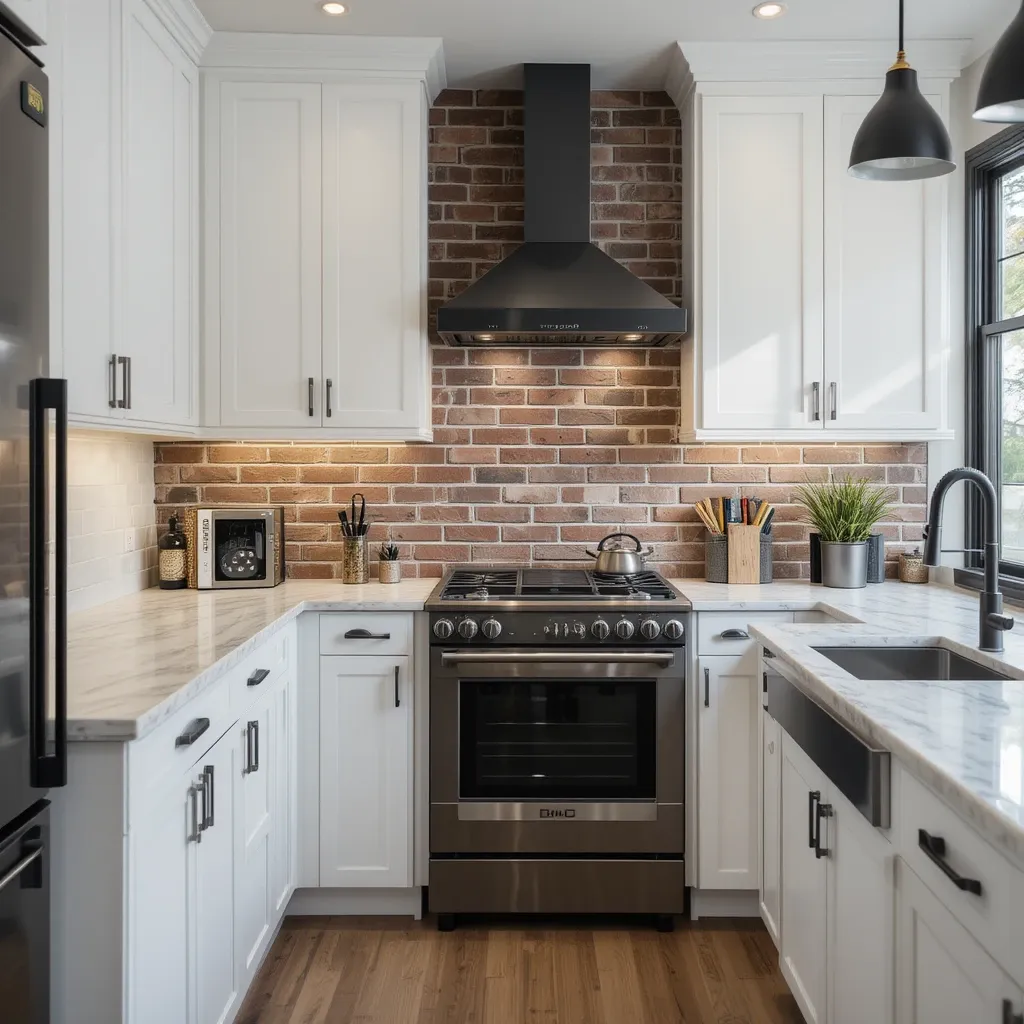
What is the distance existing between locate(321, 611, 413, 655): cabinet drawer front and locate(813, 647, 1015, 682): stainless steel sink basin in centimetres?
126

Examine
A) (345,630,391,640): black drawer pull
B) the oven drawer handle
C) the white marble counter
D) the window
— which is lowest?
the oven drawer handle

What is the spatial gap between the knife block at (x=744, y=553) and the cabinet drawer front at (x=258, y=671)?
1.52m

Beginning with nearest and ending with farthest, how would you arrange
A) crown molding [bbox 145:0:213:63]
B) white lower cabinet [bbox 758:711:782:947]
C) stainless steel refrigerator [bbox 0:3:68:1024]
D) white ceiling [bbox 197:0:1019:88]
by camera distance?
stainless steel refrigerator [bbox 0:3:68:1024] → white lower cabinet [bbox 758:711:782:947] → crown molding [bbox 145:0:213:63] → white ceiling [bbox 197:0:1019:88]

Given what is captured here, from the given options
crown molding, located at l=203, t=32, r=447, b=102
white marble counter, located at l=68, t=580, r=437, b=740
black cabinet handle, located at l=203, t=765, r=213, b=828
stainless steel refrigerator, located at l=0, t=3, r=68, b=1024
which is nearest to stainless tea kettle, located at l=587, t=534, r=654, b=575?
white marble counter, located at l=68, t=580, r=437, b=740

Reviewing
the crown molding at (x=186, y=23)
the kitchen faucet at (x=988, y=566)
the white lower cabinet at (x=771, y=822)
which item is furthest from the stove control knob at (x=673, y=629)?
the crown molding at (x=186, y=23)

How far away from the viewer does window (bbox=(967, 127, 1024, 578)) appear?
2.91 metres

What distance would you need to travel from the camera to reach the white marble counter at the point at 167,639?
1.54 meters

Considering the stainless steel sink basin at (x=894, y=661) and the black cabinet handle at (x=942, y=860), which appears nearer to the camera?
the black cabinet handle at (x=942, y=860)

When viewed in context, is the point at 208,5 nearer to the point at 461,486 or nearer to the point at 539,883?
the point at 461,486

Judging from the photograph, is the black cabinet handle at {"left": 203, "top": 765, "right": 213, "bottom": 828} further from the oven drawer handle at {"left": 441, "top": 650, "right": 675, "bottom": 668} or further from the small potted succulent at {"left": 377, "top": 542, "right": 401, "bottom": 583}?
the small potted succulent at {"left": 377, "top": 542, "right": 401, "bottom": 583}

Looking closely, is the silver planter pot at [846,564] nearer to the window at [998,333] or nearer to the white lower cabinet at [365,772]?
the window at [998,333]

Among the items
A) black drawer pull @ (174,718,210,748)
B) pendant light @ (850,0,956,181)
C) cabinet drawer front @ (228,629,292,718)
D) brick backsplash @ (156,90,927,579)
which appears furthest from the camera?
brick backsplash @ (156,90,927,579)

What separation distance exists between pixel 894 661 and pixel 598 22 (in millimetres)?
2115

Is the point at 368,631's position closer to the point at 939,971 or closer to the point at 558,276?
the point at 558,276
